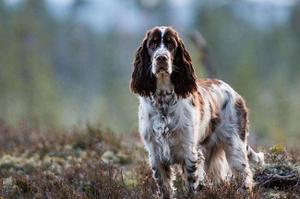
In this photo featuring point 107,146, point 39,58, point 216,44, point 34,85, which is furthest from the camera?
point 216,44

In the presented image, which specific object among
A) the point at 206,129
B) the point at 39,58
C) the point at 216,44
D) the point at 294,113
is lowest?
the point at 206,129

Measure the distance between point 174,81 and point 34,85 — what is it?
3443 cm

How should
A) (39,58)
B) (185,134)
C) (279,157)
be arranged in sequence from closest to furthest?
(185,134)
(279,157)
(39,58)

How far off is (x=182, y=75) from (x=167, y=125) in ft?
1.81

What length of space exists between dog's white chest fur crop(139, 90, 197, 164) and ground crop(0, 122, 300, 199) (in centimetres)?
45

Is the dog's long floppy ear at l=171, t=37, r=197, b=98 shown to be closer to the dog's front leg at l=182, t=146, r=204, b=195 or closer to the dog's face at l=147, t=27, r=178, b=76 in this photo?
the dog's face at l=147, t=27, r=178, b=76

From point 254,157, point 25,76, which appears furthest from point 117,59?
point 254,157

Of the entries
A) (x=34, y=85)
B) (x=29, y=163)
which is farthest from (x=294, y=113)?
(x=29, y=163)

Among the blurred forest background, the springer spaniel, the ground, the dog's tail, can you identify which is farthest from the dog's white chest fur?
the blurred forest background

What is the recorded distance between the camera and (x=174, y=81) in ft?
22.5

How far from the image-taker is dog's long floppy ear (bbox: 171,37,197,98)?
680 centimetres

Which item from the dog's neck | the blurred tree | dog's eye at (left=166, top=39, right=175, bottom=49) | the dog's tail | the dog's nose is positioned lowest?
the dog's tail

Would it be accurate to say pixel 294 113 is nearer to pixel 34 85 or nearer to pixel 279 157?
pixel 34 85

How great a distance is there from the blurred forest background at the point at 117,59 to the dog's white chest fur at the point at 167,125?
1076 cm
